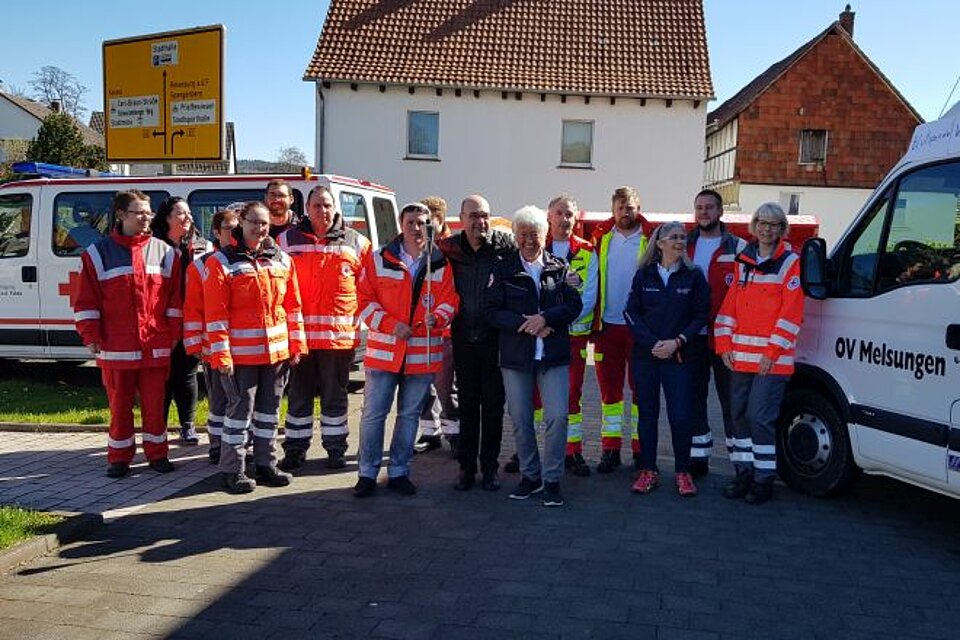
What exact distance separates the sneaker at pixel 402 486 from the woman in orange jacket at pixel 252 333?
0.79 metres

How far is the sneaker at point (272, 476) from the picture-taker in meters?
5.88

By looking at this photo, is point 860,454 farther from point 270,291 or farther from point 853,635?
point 270,291

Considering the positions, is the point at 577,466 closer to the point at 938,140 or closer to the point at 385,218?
the point at 938,140

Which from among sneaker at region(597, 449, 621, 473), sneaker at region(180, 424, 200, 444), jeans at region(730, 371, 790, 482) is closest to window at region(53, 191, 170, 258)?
sneaker at region(180, 424, 200, 444)

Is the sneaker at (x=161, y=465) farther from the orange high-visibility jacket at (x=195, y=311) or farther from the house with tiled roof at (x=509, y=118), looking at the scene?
the house with tiled roof at (x=509, y=118)

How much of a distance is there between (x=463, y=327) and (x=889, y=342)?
105 inches

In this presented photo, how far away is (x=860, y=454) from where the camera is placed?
534 cm

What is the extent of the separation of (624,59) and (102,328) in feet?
67.1

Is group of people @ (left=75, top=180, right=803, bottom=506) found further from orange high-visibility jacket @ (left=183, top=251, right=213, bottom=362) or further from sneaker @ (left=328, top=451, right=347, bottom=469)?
sneaker @ (left=328, top=451, right=347, bottom=469)

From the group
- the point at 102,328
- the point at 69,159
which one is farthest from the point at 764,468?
the point at 69,159

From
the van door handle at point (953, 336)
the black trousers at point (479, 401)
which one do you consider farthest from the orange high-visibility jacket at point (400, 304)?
the van door handle at point (953, 336)

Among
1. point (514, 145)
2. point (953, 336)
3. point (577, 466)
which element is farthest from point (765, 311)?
point (514, 145)

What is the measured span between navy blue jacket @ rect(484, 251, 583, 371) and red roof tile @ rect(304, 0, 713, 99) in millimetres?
18313

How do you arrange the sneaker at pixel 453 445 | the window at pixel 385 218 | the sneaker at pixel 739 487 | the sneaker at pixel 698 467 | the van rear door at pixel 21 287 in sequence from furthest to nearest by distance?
1. the window at pixel 385 218
2. the van rear door at pixel 21 287
3. the sneaker at pixel 453 445
4. the sneaker at pixel 698 467
5. the sneaker at pixel 739 487
